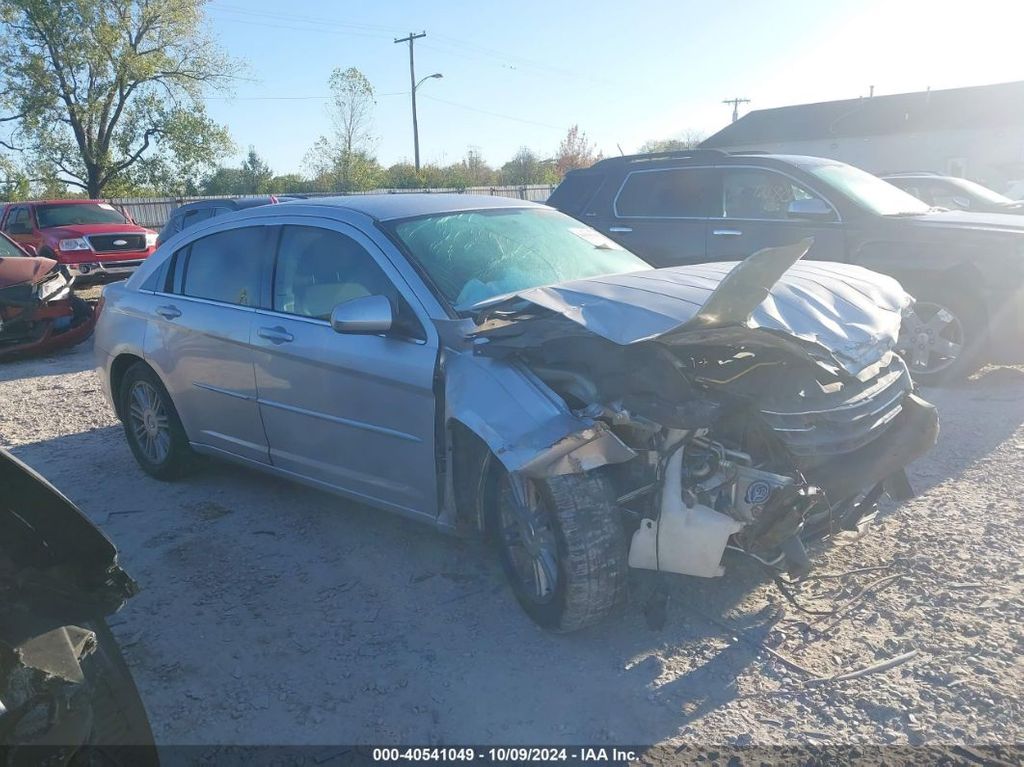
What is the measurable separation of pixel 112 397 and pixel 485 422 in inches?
141

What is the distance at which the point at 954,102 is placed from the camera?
42.0 m

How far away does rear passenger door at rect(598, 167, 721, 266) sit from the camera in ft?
26.2

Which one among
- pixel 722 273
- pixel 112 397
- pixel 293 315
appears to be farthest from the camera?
pixel 112 397

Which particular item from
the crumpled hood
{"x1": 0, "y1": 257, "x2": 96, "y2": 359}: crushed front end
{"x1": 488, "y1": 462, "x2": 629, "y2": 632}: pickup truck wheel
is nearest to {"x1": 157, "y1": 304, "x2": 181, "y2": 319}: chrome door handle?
the crumpled hood

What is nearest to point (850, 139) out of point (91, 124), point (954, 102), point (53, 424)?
point (954, 102)

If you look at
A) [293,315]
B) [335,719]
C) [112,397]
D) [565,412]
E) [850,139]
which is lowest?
[335,719]

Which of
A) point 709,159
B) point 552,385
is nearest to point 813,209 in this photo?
point 709,159

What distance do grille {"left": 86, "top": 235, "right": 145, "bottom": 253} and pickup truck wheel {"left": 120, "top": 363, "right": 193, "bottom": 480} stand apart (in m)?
11.2

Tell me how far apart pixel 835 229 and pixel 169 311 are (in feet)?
18.0

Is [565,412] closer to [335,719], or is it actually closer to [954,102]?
[335,719]

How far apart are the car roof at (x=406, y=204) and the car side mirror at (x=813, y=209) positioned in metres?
3.32

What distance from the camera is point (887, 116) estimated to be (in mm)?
42844

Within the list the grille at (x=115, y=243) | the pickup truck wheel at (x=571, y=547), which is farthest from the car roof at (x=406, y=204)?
the grille at (x=115, y=243)

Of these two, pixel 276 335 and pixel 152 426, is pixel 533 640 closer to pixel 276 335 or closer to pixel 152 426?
pixel 276 335
